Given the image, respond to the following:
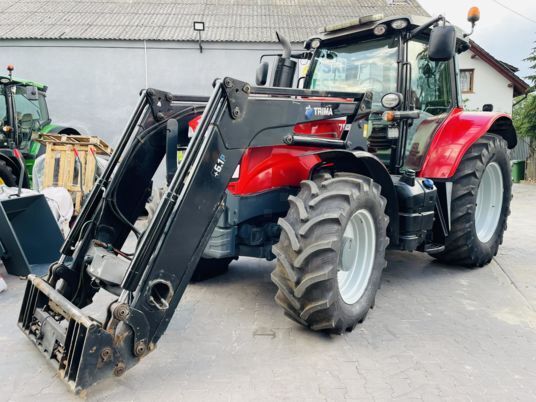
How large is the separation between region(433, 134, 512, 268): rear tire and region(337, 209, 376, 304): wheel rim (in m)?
1.46

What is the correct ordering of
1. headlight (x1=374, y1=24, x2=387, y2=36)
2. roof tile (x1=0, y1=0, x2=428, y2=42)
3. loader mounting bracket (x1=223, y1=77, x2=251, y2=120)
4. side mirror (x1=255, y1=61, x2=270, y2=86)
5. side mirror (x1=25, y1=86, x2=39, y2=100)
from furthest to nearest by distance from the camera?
roof tile (x1=0, y1=0, x2=428, y2=42), side mirror (x1=25, y1=86, x2=39, y2=100), side mirror (x1=255, y1=61, x2=270, y2=86), headlight (x1=374, y1=24, x2=387, y2=36), loader mounting bracket (x1=223, y1=77, x2=251, y2=120)

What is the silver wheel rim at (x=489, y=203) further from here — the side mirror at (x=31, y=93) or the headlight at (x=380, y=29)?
the side mirror at (x=31, y=93)

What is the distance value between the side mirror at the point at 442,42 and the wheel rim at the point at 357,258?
1.41 metres

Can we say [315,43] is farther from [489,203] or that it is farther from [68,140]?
[68,140]

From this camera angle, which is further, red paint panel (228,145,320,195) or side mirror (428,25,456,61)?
side mirror (428,25,456,61)

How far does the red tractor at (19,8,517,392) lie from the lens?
8.20 feet

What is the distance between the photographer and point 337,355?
2.91 metres

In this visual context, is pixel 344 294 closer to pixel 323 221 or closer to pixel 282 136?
pixel 323 221

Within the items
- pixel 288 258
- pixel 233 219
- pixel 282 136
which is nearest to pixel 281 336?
pixel 288 258

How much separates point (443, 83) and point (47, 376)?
13.8 feet

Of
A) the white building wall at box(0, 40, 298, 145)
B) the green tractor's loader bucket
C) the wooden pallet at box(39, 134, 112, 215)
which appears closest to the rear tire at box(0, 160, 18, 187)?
the wooden pallet at box(39, 134, 112, 215)

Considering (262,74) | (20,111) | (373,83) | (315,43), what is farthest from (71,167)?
(373,83)

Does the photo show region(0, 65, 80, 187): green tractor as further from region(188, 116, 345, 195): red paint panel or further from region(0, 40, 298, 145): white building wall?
region(188, 116, 345, 195): red paint panel

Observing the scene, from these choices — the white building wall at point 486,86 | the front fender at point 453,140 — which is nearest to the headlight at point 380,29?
the front fender at point 453,140
